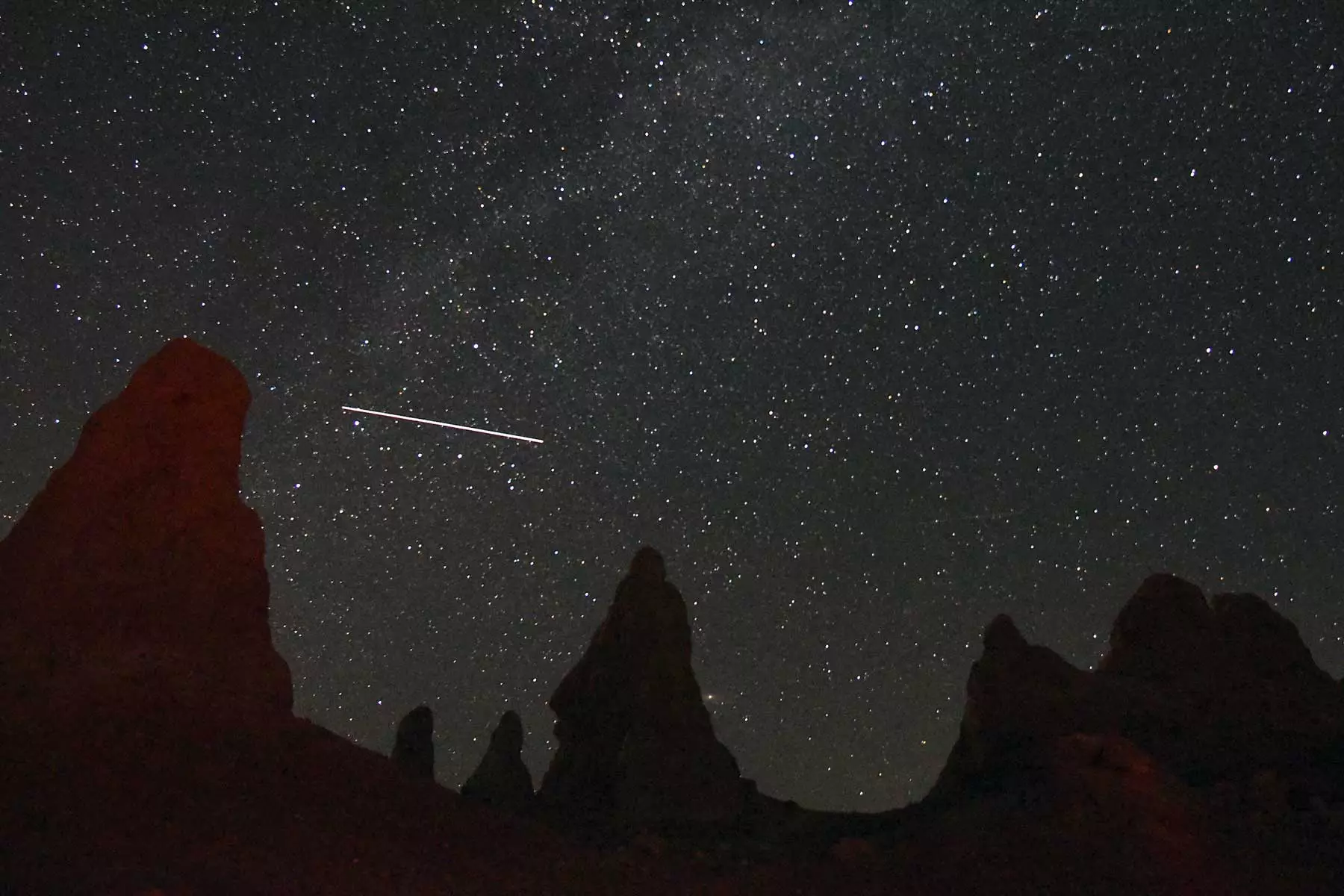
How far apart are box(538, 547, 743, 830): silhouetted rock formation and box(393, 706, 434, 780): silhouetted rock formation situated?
5829mm

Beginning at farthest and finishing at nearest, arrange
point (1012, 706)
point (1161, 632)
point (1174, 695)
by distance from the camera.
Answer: point (1161, 632) → point (1012, 706) → point (1174, 695)

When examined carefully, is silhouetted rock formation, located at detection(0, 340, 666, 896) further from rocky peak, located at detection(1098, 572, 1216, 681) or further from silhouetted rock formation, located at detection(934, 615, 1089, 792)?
rocky peak, located at detection(1098, 572, 1216, 681)

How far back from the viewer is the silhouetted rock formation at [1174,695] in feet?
114

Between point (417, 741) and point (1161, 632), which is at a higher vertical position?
point (1161, 632)

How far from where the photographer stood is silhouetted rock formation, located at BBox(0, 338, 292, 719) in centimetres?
2594

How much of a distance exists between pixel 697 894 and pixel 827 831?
→ 961cm

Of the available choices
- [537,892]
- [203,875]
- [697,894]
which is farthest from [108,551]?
[697,894]

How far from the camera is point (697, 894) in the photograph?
84.7 ft

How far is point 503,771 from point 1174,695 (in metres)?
26.2

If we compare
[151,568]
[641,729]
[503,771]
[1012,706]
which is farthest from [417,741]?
[1012,706]

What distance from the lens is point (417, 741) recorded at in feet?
141

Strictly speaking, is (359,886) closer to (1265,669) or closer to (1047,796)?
(1047,796)

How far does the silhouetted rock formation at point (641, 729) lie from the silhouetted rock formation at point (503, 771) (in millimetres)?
2474

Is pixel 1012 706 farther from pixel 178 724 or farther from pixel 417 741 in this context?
pixel 178 724
